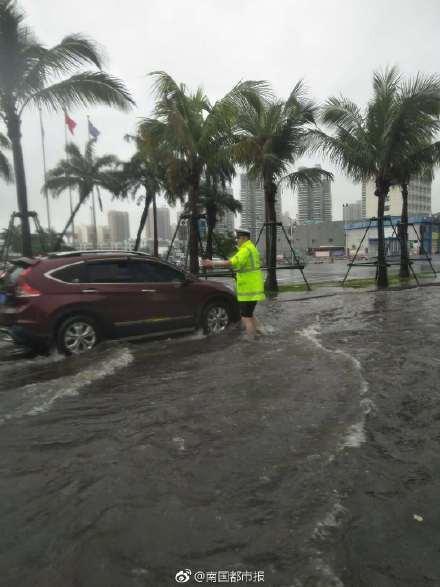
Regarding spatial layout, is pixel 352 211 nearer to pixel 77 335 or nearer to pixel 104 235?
pixel 104 235

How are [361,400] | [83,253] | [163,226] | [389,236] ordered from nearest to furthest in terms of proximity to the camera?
[361,400] < [83,253] < [389,236] < [163,226]

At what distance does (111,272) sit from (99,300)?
561 mm

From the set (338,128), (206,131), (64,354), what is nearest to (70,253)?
(64,354)

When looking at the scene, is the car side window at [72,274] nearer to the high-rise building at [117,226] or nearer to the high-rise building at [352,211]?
the high-rise building at [117,226]

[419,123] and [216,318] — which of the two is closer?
[216,318]

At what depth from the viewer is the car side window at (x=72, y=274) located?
22.0 feet

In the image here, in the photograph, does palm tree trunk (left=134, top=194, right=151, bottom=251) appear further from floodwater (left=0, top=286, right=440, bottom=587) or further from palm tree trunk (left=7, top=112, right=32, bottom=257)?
floodwater (left=0, top=286, right=440, bottom=587)

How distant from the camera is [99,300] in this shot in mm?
6934

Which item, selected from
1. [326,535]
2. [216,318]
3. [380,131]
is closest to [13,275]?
[216,318]

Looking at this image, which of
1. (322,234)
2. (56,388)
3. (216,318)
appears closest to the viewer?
(56,388)

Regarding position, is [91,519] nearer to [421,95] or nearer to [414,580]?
[414,580]

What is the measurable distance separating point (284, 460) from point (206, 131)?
12902mm

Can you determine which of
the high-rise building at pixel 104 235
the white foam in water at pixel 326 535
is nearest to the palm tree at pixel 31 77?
the white foam in water at pixel 326 535

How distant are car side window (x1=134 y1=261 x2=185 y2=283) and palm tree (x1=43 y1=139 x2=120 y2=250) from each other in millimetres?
27187
